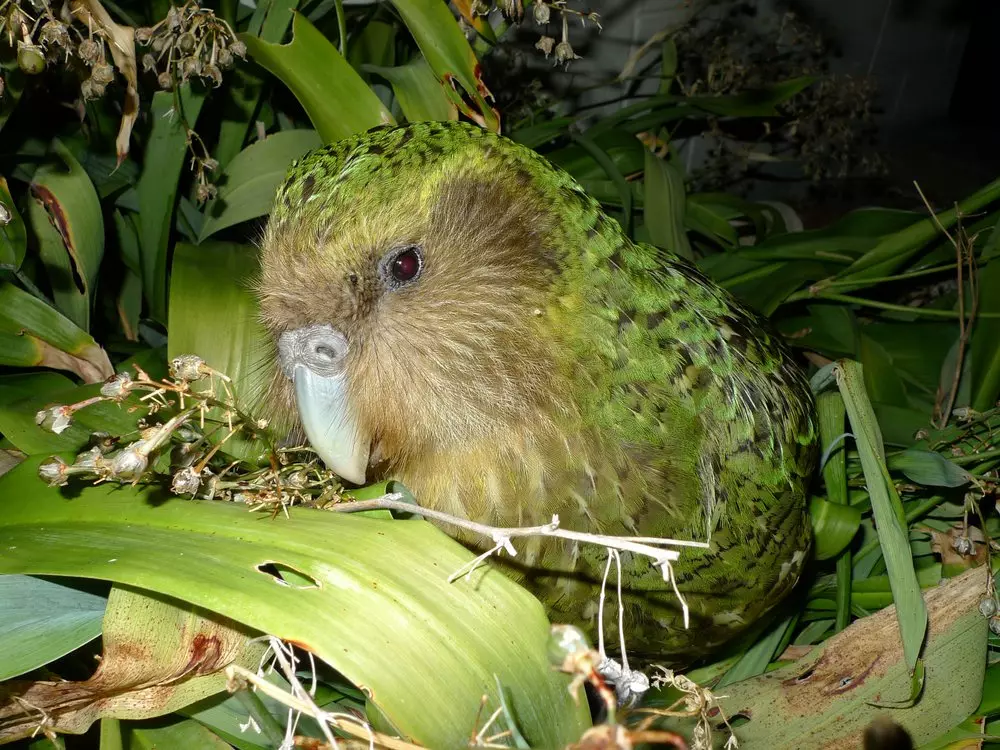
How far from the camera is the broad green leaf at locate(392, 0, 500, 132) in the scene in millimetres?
888

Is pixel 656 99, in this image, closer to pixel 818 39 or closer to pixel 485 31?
pixel 485 31

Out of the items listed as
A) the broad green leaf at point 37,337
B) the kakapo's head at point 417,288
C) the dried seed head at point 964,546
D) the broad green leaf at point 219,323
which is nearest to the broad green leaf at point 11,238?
the broad green leaf at point 37,337

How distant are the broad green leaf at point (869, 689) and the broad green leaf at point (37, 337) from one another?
2.61ft

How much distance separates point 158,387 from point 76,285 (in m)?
0.46

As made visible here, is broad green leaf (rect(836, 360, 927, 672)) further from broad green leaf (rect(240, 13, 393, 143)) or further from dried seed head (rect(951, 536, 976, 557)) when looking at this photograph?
broad green leaf (rect(240, 13, 393, 143))

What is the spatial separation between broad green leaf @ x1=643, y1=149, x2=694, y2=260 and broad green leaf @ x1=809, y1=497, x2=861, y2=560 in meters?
0.48

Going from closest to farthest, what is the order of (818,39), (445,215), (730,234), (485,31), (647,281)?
(445,215) → (647,281) → (485,31) → (730,234) → (818,39)

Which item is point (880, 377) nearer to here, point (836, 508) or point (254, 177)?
point (836, 508)

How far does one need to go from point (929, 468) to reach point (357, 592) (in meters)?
0.73

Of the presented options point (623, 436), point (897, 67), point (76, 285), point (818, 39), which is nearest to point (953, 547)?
point (623, 436)

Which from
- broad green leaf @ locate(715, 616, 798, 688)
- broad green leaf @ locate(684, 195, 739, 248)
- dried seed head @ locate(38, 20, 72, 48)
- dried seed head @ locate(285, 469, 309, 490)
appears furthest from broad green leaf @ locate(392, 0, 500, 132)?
broad green leaf @ locate(715, 616, 798, 688)

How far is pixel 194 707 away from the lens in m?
0.69

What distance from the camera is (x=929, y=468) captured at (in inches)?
35.1

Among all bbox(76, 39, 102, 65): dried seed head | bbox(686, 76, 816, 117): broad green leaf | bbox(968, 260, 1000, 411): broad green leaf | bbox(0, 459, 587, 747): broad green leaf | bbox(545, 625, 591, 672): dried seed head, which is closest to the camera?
bbox(545, 625, 591, 672): dried seed head
